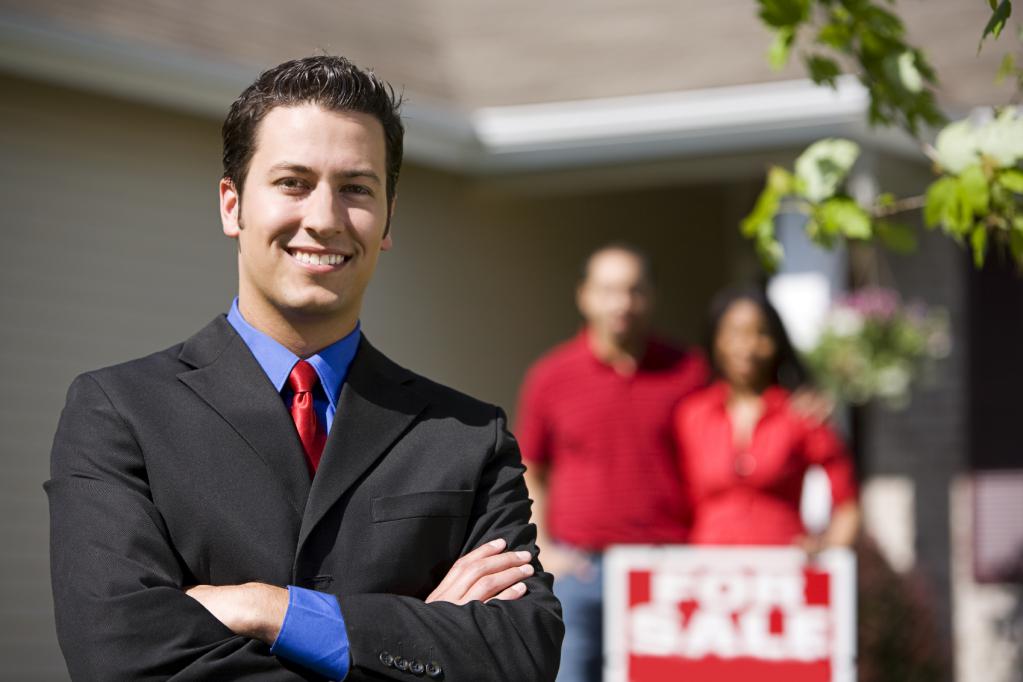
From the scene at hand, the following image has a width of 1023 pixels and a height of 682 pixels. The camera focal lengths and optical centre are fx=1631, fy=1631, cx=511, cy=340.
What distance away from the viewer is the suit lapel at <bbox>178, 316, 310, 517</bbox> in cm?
279

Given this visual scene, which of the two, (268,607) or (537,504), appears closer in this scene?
(268,607)

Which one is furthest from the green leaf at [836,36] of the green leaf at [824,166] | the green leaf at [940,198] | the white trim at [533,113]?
the white trim at [533,113]

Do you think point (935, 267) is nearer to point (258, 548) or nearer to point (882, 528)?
point (882, 528)

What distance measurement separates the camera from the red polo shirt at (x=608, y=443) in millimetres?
6840

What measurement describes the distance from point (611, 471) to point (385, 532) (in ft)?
13.5

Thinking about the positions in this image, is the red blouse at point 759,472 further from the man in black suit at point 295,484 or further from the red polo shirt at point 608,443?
the man in black suit at point 295,484

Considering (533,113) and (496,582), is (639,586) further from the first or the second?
(496,582)

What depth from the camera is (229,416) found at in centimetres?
280

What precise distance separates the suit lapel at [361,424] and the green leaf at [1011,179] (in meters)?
1.41

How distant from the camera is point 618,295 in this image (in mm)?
6887

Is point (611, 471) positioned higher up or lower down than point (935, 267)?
lower down

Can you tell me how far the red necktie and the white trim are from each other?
486 centimetres

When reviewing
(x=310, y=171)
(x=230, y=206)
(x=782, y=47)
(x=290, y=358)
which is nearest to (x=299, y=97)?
(x=310, y=171)

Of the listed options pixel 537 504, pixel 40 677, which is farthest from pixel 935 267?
pixel 40 677
